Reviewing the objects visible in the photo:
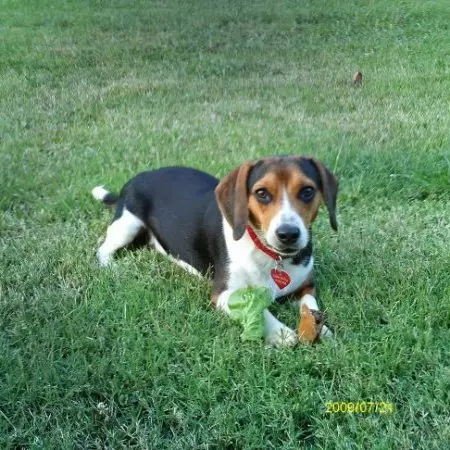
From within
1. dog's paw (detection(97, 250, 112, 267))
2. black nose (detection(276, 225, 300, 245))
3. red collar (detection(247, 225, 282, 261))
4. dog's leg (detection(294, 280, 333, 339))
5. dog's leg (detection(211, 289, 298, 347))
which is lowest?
dog's paw (detection(97, 250, 112, 267))

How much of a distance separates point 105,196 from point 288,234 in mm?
2392

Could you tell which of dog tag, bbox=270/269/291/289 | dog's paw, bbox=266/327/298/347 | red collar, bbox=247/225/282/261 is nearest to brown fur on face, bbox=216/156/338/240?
red collar, bbox=247/225/282/261

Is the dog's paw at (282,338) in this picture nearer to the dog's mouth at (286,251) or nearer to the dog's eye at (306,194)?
the dog's mouth at (286,251)

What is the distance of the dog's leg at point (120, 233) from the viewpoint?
479cm

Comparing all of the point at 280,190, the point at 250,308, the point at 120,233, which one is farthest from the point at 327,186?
the point at 120,233

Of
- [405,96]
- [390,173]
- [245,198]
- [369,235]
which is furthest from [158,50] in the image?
[245,198]

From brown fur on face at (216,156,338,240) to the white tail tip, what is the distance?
6.13 feet

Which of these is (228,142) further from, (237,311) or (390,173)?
(237,311)

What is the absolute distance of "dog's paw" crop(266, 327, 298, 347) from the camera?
11.7 feet

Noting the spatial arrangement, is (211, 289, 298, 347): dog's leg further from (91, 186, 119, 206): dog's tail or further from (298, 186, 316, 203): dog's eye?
(91, 186, 119, 206): dog's tail

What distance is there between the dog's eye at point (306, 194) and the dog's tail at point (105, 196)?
217 centimetres
